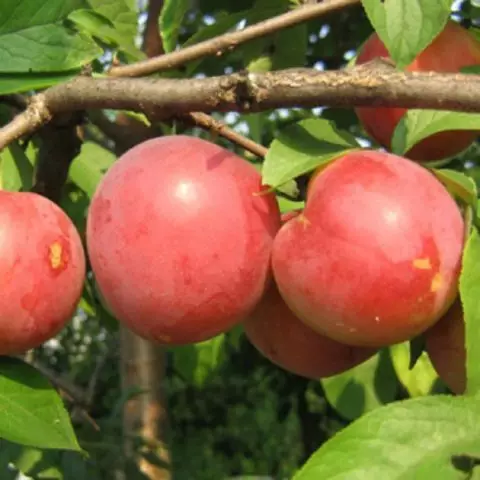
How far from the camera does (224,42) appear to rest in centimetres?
94

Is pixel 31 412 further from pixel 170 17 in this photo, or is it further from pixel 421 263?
pixel 170 17

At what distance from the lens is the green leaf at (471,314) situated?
27.3 inches

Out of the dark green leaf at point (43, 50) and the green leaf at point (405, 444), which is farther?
the dark green leaf at point (43, 50)

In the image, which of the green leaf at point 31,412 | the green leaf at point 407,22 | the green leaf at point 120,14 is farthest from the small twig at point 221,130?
the green leaf at point 120,14

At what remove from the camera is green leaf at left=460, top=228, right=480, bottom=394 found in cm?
69

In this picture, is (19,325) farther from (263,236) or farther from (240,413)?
(240,413)

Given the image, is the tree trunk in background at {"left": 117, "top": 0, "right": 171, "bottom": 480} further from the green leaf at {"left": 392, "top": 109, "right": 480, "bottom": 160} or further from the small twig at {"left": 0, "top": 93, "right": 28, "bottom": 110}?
the green leaf at {"left": 392, "top": 109, "right": 480, "bottom": 160}

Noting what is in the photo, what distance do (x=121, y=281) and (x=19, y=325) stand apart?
0.11 meters

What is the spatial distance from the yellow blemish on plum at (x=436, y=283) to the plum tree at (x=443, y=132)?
0.77 feet

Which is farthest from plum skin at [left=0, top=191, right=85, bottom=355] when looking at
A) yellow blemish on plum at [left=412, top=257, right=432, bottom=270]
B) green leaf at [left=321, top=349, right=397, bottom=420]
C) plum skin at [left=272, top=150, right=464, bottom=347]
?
green leaf at [left=321, top=349, right=397, bottom=420]

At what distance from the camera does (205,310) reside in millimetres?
765

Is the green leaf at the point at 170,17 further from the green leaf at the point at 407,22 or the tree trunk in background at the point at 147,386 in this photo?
the tree trunk in background at the point at 147,386

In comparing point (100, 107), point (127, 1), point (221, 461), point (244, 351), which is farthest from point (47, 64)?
point (221, 461)

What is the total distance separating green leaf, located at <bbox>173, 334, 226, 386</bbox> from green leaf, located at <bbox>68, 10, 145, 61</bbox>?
0.47 m
